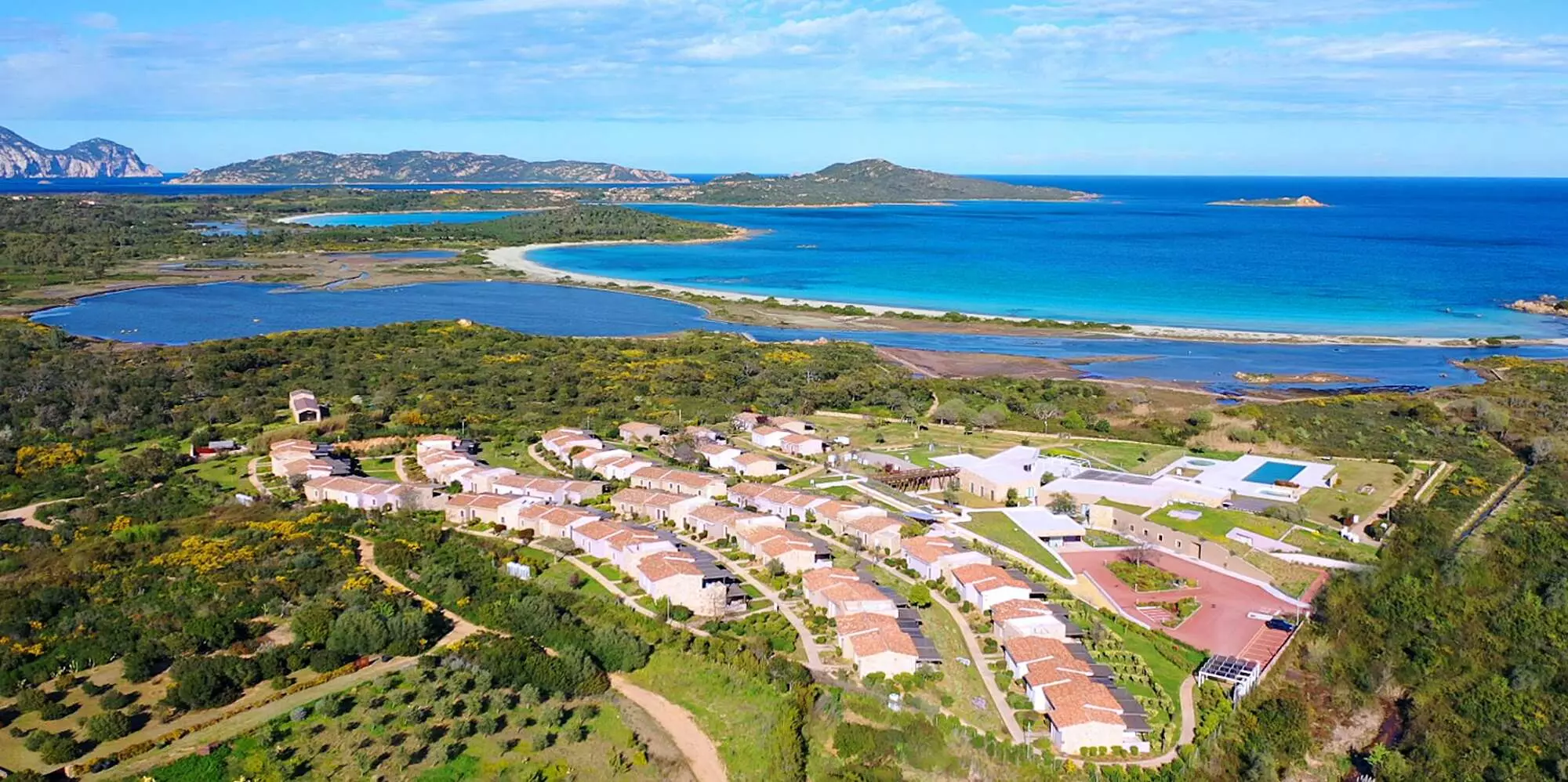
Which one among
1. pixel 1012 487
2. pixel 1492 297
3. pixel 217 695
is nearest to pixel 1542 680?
pixel 1012 487

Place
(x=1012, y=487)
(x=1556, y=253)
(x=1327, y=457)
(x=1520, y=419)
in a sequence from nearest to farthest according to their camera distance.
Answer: (x=1012, y=487), (x=1327, y=457), (x=1520, y=419), (x=1556, y=253)

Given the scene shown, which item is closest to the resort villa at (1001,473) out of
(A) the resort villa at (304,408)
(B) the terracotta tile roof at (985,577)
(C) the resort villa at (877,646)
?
(B) the terracotta tile roof at (985,577)

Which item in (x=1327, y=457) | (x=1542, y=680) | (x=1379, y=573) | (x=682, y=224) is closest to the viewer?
(x=1542, y=680)

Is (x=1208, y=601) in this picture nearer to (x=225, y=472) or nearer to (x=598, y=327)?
(x=225, y=472)

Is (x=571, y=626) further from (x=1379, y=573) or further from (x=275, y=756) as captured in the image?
(x=1379, y=573)

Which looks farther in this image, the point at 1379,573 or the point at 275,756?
the point at 1379,573

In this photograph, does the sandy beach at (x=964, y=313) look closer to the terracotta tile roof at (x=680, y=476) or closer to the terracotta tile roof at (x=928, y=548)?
the terracotta tile roof at (x=680, y=476)
